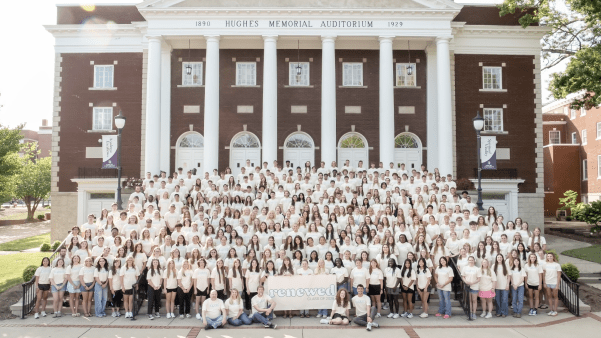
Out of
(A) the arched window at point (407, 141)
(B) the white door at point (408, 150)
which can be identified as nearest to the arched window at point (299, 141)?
(B) the white door at point (408, 150)

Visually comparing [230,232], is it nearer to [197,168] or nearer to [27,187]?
[197,168]

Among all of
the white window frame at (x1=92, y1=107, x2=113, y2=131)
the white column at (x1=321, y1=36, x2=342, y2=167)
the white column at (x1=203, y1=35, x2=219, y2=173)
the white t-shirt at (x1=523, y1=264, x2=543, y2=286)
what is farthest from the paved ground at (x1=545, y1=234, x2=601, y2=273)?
the white window frame at (x1=92, y1=107, x2=113, y2=131)

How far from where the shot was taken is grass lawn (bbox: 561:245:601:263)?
1967cm

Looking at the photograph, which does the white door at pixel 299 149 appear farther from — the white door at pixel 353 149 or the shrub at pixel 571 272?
the shrub at pixel 571 272

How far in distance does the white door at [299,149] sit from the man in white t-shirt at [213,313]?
1668 centimetres

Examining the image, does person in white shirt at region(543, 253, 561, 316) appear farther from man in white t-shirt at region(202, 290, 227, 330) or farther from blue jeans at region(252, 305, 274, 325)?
man in white t-shirt at region(202, 290, 227, 330)

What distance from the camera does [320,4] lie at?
2542cm

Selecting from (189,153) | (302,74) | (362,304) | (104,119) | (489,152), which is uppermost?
(302,74)

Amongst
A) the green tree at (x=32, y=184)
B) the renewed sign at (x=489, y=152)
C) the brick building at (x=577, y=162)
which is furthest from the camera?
the green tree at (x=32, y=184)

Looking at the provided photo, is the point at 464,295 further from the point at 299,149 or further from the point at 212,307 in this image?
the point at 299,149

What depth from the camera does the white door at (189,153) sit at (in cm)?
2780

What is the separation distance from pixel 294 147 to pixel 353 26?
25.6 ft

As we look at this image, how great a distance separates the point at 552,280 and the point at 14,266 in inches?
843

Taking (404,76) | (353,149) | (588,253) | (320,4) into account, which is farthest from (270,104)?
(588,253)
